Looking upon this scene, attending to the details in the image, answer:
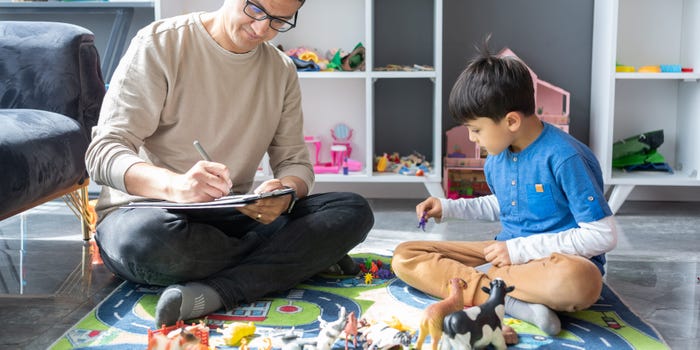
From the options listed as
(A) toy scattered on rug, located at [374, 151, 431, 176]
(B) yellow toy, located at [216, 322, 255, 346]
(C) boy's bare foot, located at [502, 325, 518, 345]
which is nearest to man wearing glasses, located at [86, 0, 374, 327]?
(B) yellow toy, located at [216, 322, 255, 346]

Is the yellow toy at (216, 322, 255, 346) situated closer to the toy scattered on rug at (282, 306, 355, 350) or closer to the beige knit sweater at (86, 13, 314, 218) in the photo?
the toy scattered on rug at (282, 306, 355, 350)

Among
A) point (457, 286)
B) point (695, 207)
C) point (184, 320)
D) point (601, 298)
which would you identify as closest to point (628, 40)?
point (695, 207)

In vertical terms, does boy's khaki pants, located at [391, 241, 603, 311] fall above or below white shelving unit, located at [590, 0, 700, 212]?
below

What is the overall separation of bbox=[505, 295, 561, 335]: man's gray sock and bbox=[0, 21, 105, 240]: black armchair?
3.57ft

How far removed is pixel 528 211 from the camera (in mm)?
1528

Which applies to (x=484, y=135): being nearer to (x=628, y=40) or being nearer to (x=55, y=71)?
(x=55, y=71)

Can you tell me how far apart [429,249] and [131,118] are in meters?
0.67

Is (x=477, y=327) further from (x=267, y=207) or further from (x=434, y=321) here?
(x=267, y=207)

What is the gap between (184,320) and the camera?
4.59 ft

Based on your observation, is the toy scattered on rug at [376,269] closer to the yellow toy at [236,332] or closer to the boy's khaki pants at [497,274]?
the boy's khaki pants at [497,274]

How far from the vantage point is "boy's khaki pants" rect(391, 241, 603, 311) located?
4.47 ft

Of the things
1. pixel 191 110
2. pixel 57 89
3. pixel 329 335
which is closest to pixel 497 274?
pixel 329 335

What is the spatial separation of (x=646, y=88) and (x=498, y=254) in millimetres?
1640

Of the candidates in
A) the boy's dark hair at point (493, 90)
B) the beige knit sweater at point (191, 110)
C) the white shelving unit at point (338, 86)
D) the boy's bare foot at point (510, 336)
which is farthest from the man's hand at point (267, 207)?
the white shelving unit at point (338, 86)
